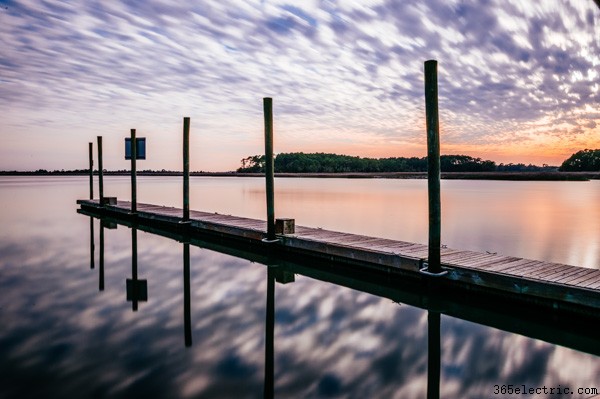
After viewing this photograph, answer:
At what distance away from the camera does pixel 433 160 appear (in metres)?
7.98

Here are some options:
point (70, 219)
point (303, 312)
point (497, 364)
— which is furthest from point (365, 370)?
point (70, 219)

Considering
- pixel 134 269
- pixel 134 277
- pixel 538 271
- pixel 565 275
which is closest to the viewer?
pixel 565 275

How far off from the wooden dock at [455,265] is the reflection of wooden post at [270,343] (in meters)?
1.83

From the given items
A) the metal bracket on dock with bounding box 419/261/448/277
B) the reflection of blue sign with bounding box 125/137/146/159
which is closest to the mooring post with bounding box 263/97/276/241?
the metal bracket on dock with bounding box 419/261/448/277

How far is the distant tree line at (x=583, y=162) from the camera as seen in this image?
3986 inches

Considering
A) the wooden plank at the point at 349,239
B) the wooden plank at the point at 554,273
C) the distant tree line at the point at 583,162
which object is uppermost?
the distant tree line at the point at 583,162

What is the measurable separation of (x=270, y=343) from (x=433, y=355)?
2360 millimetres

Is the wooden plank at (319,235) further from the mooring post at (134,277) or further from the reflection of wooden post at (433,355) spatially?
the mooring post at (134,277)

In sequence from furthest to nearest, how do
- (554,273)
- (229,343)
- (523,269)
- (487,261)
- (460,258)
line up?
(460,258), (487,261), (523,269), (554,273), (229,343)

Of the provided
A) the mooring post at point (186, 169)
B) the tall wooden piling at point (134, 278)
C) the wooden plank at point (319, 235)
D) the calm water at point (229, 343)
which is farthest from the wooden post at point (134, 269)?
the wooden plank at point (319, 235)

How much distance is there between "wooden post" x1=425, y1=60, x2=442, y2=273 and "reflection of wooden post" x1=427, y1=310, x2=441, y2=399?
3.14 ft

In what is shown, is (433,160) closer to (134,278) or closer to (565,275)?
(565,275)

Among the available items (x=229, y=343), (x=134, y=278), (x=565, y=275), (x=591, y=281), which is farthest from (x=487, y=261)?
(x=134, y=278)

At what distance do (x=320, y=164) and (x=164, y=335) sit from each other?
5497 inches
